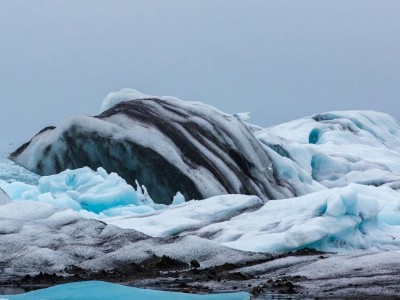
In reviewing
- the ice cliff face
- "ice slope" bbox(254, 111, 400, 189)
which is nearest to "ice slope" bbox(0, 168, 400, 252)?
the ice cliff face

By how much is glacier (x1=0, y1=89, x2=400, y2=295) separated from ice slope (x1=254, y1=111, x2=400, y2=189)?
15 cm

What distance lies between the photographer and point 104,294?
12875mm

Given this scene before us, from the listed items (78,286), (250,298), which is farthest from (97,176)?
(250,298)

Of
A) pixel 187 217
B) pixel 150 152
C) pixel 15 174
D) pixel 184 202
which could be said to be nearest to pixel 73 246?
pixel 187 217

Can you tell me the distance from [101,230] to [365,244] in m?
5.94

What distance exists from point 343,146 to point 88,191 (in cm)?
2437

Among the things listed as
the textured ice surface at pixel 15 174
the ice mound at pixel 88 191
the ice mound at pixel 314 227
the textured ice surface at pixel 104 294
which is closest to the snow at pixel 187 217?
the ice mound at pixel 314 227

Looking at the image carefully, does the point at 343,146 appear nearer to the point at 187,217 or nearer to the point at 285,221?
the point at 187,217

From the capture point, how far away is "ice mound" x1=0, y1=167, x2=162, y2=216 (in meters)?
25.0

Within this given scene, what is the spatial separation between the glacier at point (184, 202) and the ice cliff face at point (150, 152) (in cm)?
4

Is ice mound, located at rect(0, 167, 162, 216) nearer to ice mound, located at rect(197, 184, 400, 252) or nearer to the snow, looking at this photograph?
the snow

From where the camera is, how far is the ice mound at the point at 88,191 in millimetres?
25047

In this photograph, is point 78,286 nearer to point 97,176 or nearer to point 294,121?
point 97,176

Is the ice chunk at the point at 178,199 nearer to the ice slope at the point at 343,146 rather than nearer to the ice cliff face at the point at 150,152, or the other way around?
the ice cliff face at the point at 150,152
